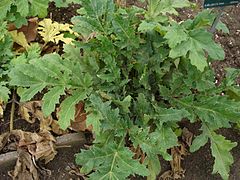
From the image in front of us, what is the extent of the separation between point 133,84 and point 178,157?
571 millimetres

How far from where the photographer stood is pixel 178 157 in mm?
3154

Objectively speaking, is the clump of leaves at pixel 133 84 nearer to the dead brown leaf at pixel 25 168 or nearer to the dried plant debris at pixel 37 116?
the dried plant debris at pixel 37 116

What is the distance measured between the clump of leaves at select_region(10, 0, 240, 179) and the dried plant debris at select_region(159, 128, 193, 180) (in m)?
0.24

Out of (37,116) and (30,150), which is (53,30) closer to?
(37,116)

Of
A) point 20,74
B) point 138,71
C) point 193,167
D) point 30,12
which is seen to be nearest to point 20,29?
point 30,12

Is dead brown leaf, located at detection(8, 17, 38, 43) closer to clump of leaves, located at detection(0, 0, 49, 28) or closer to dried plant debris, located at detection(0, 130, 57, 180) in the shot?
clump of leaves, located at detection(0, 0, 49, 28)

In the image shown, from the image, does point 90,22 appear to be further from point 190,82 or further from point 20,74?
point 190,82

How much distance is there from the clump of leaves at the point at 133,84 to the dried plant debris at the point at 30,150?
11.7 inches

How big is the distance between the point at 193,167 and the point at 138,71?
76cm

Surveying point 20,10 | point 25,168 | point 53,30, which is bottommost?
point 25,168

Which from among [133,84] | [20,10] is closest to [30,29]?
[20,10]

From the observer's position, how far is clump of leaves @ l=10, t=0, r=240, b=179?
264 centimetres

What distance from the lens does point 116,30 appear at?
2.80m

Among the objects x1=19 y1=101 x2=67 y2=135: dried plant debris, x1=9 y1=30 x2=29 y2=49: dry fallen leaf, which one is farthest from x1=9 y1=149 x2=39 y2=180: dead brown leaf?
x1=9 y1=30 x2=29 y2=49: dry fallen leaf
